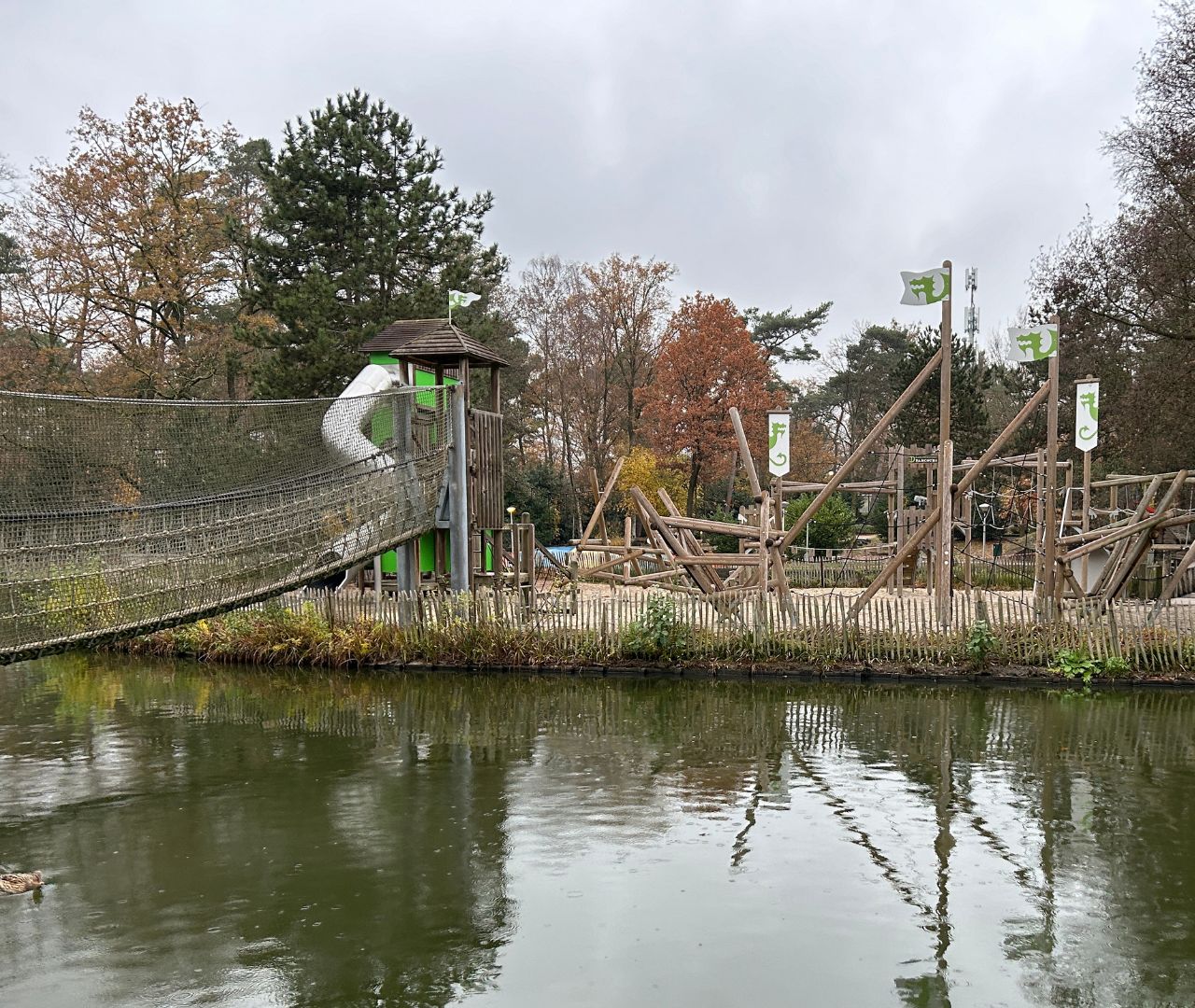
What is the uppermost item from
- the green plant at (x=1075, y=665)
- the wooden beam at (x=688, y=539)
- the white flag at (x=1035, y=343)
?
the white flag at (x=1035, y=343)

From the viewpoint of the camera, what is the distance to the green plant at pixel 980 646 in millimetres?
12414

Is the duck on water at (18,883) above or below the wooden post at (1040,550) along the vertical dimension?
below

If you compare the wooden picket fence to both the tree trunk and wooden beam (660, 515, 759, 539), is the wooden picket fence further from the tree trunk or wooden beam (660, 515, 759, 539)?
the tree trunk

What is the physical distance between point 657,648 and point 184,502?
5.69 metres

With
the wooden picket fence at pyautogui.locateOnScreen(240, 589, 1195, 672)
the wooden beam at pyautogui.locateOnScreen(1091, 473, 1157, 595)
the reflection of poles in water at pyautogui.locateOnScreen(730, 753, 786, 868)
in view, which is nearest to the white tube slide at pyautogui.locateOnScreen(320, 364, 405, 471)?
the wooden picket fence at pyautogui.locateOnScreen(240, 589, 1195, 672)

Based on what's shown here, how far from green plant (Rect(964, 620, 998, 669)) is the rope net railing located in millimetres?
7221

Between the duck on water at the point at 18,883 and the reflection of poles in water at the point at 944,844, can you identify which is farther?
the duck on water at the point at 18,883

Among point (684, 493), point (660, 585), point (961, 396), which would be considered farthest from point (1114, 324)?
point (684, 493)

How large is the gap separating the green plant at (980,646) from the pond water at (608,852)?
806 mm

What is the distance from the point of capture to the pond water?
505 centimetres

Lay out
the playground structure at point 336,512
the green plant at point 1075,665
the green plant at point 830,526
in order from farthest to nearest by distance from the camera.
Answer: the green plant at point 830,526
the green plant at point 1075,665
the playground structure at point 336,512

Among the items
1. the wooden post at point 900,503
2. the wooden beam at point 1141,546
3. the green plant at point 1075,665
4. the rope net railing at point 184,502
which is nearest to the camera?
the rope net railing at point 184,502

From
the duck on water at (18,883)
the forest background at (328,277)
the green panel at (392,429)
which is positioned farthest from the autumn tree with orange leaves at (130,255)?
the duck on water at (18,883)

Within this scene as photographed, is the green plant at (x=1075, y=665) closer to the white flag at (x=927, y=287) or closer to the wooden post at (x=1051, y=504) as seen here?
the wooden post at (x=1051, y=504)
